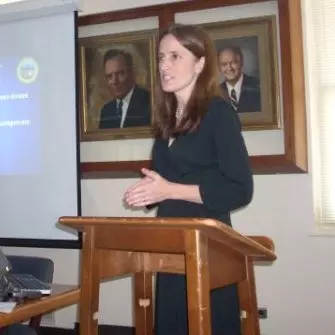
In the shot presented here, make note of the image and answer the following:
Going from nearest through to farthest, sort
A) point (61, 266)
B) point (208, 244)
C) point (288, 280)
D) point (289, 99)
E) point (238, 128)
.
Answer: point (208, 244)
point (238, 128)
point (289, 99)
point (288, 280)
point (61, 266)

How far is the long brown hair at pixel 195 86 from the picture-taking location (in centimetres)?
146

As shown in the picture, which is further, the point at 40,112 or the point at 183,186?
the point at 40,112

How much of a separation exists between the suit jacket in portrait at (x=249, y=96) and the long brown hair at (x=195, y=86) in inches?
43.2

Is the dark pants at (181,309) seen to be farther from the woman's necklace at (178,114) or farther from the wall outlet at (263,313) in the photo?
the wall outlet at (263,313)

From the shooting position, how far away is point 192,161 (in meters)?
1.44

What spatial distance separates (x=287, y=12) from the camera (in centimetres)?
253

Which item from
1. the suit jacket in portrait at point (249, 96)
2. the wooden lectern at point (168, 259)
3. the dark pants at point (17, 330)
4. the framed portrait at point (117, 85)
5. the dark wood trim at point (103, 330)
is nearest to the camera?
the wooden lectern at point (168, 259)

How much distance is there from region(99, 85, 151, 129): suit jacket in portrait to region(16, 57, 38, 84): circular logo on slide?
0.46 metres

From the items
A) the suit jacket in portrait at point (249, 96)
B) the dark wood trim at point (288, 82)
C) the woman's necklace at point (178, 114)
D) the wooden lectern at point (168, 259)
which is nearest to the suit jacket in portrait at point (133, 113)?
the dark wood trim at point (288, 82)

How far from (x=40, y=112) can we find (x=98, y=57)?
453 mm

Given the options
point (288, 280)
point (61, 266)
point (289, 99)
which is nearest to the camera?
point (289, 99)

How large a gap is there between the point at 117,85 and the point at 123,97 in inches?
3.2

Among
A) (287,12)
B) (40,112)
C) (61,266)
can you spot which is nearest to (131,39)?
(40,112)

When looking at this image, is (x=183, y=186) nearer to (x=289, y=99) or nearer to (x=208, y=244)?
(x=208, y=244)
